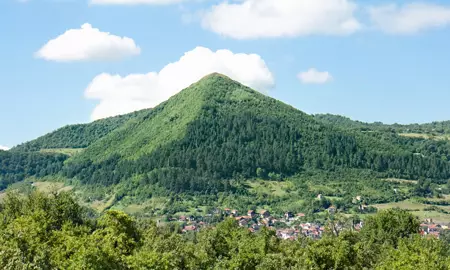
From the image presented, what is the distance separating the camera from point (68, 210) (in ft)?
270

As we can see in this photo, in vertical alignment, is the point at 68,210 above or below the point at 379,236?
above

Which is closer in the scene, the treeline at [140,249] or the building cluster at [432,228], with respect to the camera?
the treeline at [140,249]

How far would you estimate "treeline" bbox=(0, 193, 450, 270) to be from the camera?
5694 centimetres

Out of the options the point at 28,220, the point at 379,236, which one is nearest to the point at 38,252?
the point at 28,220

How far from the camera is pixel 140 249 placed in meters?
72.8

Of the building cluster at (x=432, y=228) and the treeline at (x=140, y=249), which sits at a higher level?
the treeline at (x=140, y=249)

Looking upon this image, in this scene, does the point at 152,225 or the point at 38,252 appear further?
the point at 152,225

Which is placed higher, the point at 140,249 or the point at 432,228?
the point at 140,249

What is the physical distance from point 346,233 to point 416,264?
29682 mm

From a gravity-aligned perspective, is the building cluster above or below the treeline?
below

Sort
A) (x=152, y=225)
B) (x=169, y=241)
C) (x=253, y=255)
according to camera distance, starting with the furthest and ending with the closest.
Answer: (x=152, y=225)
(x=169, y=241)
(x=253, y=255)

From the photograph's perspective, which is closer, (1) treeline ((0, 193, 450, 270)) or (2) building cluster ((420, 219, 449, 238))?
(1) treeline ((0, 193, 450, 270))

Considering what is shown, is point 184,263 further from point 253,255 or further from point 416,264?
point 416,264

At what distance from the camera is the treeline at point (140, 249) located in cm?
5694
